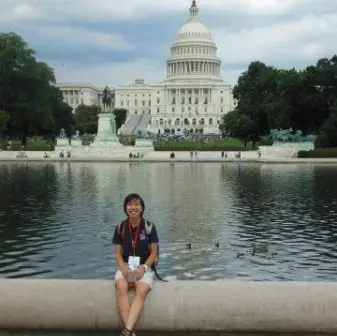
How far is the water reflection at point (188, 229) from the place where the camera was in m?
13.0

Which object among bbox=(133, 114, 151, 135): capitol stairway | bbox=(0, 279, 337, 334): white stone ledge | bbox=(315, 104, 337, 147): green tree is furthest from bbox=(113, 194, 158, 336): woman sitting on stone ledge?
bbox=(133, 114, 151, 135): capitol stairway

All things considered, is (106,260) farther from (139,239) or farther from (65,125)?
(65,125)

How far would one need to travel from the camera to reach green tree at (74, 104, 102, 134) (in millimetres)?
135125

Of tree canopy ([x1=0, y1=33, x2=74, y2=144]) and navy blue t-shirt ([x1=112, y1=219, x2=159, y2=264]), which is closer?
navy blue t-shirt ([x1=112, y1=219, x2=159, y2=264])

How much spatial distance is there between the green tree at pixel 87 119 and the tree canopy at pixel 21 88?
156ft

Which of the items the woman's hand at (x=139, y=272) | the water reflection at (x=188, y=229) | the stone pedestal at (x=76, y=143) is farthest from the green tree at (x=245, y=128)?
the woman's hand at (x=139, y=272)

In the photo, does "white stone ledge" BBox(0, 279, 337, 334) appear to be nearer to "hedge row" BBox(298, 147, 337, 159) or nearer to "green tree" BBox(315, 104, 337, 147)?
"hedge row" BBox(298, 147, 337, 159)

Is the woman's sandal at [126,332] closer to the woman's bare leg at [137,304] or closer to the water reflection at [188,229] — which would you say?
the woman's bare leg at [137,304]

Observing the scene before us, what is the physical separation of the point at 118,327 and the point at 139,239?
111cm

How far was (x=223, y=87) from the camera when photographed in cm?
17600

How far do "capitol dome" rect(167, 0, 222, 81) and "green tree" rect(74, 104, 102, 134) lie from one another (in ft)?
121

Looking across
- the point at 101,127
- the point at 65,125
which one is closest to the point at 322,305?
the point at 101,127

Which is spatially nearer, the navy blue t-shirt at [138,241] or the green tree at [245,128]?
the navy blue t-shirt at [138,241]

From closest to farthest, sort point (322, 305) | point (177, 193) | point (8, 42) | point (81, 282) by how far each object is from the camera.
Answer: point (322, 305) < point (81, 282) < point (177, 193) < point (8, 42)
